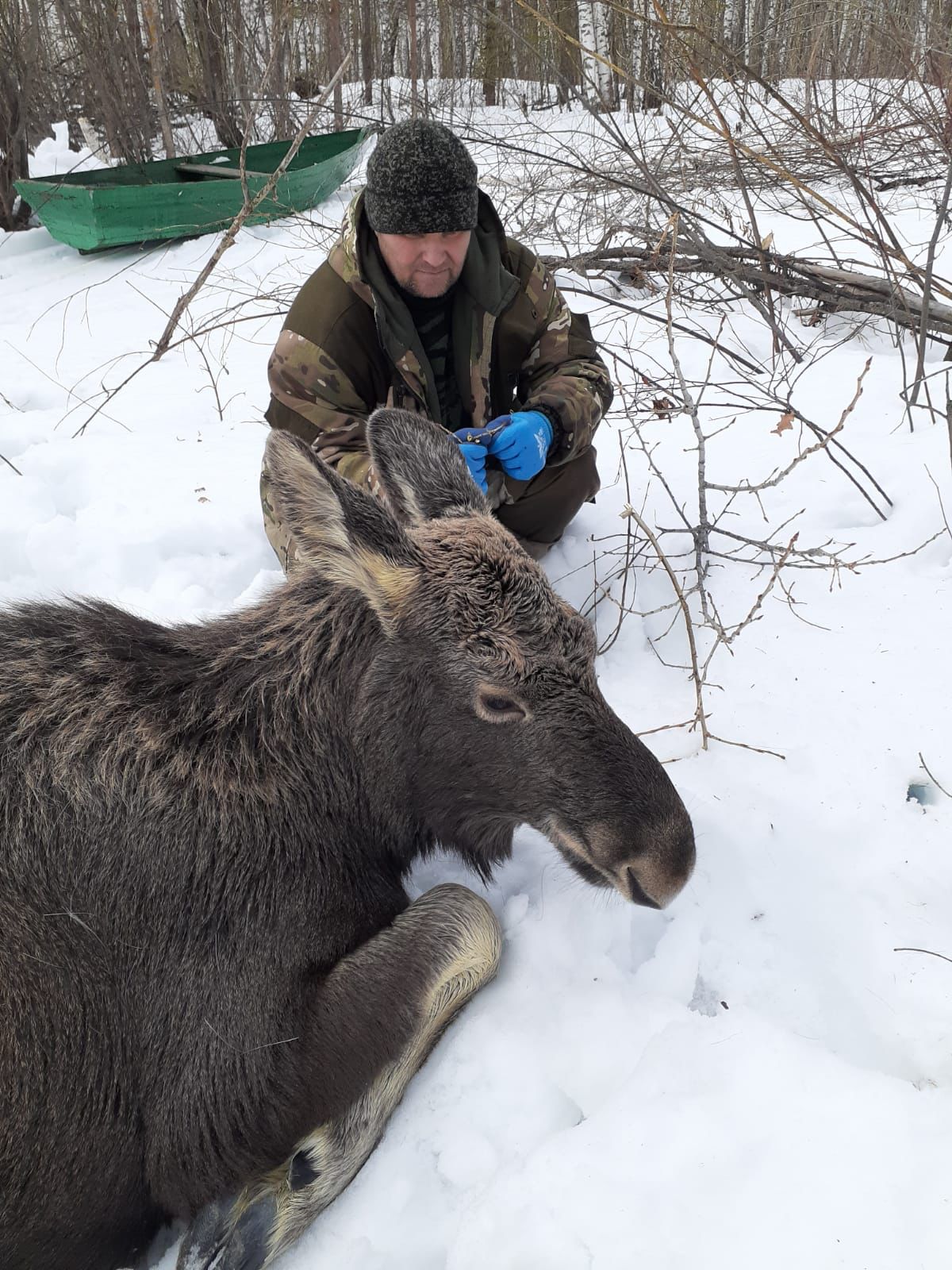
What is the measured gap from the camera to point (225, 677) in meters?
3.13

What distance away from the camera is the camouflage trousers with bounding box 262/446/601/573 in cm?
496

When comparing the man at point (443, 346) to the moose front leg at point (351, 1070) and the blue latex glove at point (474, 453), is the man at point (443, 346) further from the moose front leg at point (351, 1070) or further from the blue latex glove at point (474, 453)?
the moose front leg at point (351, 1070)

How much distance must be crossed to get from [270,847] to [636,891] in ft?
3.93

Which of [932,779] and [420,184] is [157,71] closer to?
[420,184]

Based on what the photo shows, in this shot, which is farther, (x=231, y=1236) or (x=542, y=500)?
(x=542, y=500)

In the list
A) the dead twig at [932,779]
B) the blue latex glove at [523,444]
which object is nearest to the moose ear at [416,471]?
the blue latex glove at [523,444]

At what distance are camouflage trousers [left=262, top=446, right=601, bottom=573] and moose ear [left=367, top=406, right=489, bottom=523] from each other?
1455 millimetres

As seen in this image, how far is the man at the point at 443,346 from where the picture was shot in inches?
169

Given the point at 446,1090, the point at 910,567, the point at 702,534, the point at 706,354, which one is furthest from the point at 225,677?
the point at 706,354

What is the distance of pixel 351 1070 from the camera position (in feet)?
9.41

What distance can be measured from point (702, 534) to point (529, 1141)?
9.70 feet

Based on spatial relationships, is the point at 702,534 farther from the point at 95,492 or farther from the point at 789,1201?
the point at 95,492

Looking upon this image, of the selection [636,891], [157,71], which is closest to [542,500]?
[636,891]

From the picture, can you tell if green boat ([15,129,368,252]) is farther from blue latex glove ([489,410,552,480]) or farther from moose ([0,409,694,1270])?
moose ([0,409,694,1270])
